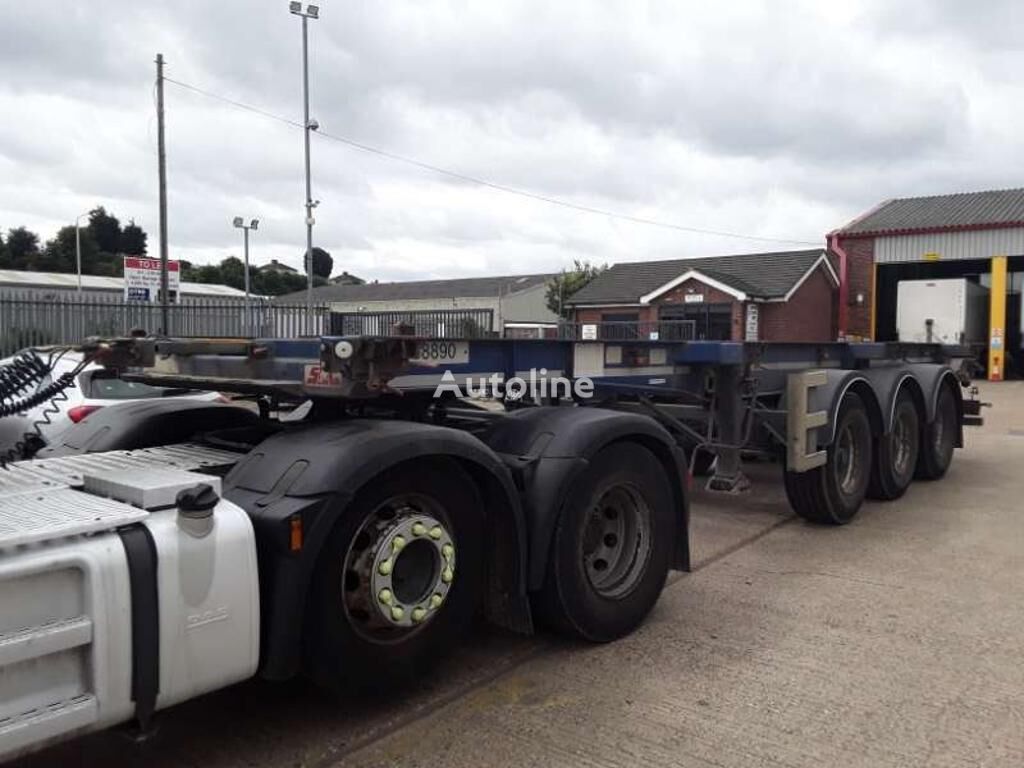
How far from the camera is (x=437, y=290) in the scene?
58688mm

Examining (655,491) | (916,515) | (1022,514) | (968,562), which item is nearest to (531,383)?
(655,491)

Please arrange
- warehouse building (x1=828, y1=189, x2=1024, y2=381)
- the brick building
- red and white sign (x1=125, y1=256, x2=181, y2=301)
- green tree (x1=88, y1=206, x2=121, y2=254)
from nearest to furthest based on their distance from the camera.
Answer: red and white sign (x1=125, y1=256, x2=181, y2=301)
warehouse building (x1=828, y1=189, x2=1024, y2=381)
the brick building
green tree (x1=88, y1=206, x2=121, y2=254)

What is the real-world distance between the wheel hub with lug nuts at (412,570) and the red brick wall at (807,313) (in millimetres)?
27989

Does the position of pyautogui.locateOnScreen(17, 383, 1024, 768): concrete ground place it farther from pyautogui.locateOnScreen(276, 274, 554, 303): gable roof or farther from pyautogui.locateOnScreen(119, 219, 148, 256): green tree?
pyautogui.locateOnScreen(119, 219, 148, 256): green tree

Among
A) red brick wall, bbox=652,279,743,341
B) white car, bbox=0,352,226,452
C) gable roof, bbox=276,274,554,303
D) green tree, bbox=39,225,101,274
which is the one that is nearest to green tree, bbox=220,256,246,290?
green tree, bbox=39,225,101,274

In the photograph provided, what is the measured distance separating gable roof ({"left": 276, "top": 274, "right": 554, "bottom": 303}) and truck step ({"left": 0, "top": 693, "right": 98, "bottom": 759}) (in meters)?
50.7

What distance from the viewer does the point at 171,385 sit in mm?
4246

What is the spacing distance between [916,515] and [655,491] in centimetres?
405

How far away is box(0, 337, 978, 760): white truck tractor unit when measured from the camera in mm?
2557

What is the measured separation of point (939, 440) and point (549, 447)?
689 centimetres

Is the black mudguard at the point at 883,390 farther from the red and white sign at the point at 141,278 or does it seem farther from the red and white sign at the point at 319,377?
the red and white sign at the point at 141,278

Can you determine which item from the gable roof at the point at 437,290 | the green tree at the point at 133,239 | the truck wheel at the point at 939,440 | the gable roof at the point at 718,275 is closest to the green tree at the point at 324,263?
the green tree at the point at 133,239

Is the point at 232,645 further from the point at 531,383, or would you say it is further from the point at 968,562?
the point at 968,562

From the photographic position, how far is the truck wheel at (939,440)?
906 centimetres
